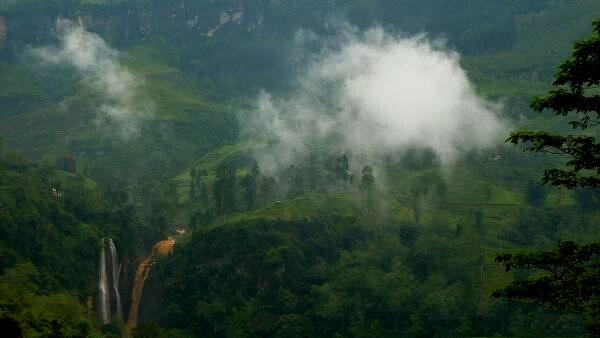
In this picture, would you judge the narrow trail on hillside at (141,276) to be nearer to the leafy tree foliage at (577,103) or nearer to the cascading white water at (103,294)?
the cascading white water at (103,294)

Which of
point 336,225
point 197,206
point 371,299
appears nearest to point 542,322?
point 371,299

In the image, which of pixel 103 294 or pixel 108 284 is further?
pixel 108 284

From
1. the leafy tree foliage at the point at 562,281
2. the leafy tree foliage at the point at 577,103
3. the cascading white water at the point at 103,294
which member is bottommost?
the leafy tree foliage at the point at 562,281

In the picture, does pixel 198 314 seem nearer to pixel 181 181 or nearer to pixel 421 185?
pixel 421 185

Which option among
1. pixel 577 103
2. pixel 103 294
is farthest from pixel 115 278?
pixel 577 103

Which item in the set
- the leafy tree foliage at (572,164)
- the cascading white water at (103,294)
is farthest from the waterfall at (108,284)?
the leafy tree foliage at (572,164)

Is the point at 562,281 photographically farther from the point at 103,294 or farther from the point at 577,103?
the point at 103,294

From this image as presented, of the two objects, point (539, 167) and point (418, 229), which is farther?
point (539, 167)
